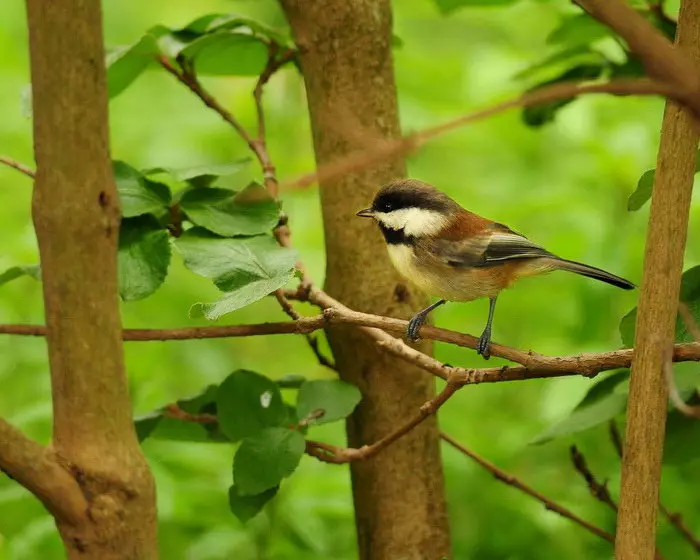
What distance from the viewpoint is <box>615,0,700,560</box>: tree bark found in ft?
2.90

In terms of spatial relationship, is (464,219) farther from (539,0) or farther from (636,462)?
(636,462)

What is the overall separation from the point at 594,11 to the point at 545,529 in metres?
→ 1.32

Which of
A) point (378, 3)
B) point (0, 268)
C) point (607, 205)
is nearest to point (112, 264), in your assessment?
point (378, 3)

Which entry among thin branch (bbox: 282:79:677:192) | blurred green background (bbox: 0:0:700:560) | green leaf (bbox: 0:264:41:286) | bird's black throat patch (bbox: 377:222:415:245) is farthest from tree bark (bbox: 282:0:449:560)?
thin branch (bbox: 282:79:677:192)

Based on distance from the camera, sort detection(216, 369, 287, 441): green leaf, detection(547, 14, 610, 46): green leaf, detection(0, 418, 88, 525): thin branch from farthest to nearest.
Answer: detection(547, 14, 610, 46): green leaf, detection(216, 369, 287, 441): green leaf, detection(0, 418, 88, 525): thin branch

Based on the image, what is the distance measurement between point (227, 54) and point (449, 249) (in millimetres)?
514

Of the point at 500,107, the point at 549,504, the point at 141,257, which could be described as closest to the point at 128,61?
the point at 141,257

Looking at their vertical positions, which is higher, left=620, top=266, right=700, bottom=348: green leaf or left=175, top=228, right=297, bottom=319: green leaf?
left=175, top=228, right=297, bottom=319: green leaf

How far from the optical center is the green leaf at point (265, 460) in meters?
1.31

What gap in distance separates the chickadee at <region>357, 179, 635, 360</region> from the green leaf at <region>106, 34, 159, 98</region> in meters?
0.43

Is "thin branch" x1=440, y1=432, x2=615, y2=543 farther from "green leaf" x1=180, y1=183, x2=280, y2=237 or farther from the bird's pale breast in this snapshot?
"green leaf" x1=180, y1=183, x2=280, y2=237

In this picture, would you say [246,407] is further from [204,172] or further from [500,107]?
[500,107]

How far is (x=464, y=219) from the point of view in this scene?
170 centimetres

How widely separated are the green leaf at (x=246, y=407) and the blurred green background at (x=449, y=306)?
0.24 meters
